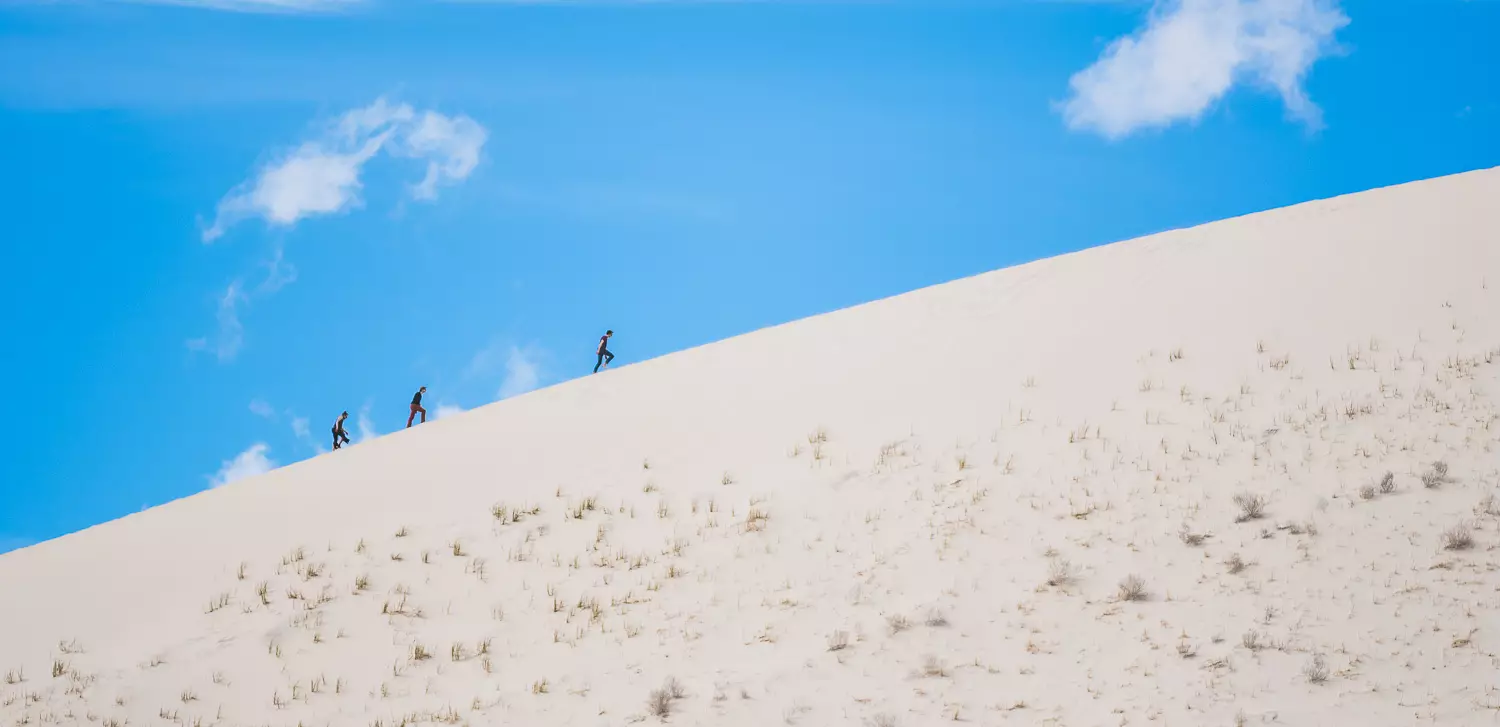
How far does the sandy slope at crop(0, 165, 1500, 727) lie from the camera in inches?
286

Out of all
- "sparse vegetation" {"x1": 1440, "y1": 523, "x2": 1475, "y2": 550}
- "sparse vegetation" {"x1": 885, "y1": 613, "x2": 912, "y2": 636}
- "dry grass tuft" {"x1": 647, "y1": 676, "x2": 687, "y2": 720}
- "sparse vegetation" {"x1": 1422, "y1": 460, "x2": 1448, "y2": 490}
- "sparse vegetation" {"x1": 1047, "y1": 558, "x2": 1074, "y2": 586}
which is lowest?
"sparse vegetation" {"x1": 1440, "y1": 523, "x2": 1475, "y2": 550}

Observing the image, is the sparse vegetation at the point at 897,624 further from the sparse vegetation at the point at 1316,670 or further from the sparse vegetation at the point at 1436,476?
the sparse vegetation at the point at 1436,476

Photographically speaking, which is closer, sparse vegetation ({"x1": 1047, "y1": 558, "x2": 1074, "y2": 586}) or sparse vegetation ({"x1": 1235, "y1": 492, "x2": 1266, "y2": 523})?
sparse vegetation ({"x1": 1047, "y1": 558, "x2": 1074, "y2": 586})

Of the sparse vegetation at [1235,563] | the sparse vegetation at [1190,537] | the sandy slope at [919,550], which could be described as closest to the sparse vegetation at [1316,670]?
the sandy slope at [919,550]

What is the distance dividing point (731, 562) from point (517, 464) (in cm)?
503

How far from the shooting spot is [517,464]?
13.7 meters

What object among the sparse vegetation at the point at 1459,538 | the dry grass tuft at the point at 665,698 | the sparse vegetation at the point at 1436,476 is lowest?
the sparse vegetation at the point at 1459,538

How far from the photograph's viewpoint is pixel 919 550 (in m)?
9.28

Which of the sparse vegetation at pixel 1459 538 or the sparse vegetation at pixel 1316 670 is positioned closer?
the sparse vegetation at pixel 1316 670

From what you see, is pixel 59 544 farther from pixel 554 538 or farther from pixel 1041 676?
pixel 1041 676

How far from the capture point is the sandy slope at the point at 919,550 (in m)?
7.27

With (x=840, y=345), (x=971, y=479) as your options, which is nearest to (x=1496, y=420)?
(x=971, y=479)

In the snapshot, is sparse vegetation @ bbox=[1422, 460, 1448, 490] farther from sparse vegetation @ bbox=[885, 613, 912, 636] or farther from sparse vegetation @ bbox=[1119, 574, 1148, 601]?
sparse vegetation @ bbox=[885, 613, 912, 636]

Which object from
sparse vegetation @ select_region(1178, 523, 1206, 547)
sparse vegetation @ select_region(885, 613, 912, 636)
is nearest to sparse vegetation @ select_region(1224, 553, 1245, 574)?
sparse vegetation @ select_region(1178, 523, 1206, 547)
